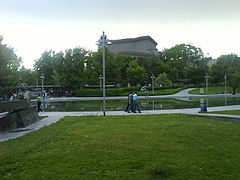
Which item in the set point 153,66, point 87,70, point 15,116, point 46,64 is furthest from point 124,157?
point 153,66

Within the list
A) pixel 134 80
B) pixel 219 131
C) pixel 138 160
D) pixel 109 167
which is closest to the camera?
pixel 109 167

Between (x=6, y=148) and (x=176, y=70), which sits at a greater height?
(x=176, y=70)

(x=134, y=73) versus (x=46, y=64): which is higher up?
(x=46, y=64)

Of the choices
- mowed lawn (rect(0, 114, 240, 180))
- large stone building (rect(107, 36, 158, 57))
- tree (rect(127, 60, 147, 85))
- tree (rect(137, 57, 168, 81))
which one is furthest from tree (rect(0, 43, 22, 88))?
large stone building (rect(107, 36, 158, 57))

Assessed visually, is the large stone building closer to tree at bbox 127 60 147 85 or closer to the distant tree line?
the distant tree line

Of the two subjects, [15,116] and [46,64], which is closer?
[15,116]

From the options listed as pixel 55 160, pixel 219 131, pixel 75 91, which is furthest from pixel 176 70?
pixel 55 160

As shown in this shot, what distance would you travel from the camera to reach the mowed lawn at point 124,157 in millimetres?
5227

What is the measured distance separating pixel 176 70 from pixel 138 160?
75.1m

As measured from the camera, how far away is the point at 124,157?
646 cm

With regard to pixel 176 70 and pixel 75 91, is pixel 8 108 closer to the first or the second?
pixel 75 91

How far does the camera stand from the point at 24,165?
5930mm

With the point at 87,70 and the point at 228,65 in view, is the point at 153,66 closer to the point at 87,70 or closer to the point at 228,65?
the point at 228,65

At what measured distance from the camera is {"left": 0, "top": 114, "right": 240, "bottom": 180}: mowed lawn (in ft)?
17.1
